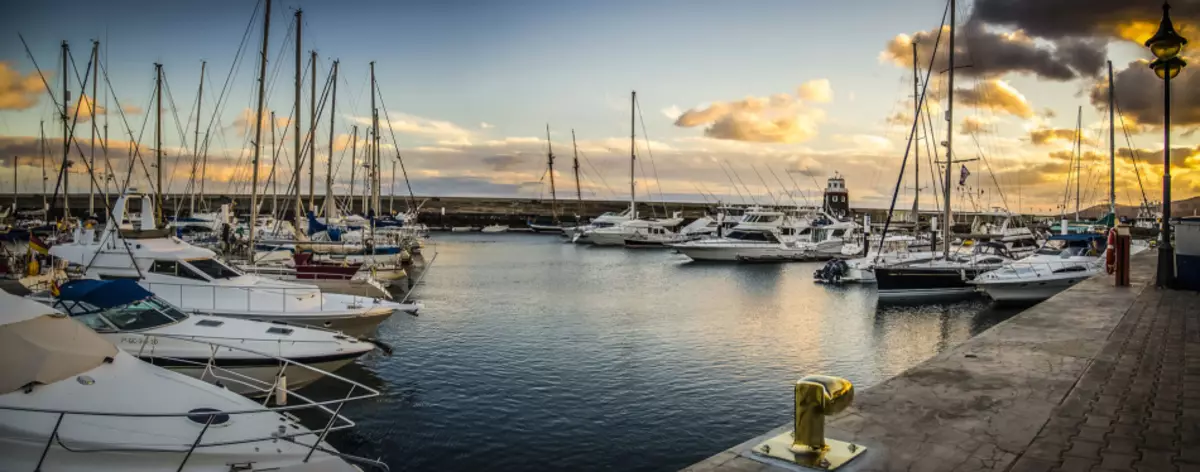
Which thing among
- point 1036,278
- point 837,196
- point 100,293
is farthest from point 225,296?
point 837,196

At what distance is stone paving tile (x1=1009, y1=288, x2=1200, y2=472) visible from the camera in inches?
229

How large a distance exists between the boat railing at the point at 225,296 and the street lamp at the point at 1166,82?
19752 millimetres

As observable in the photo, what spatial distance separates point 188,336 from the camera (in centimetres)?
1307

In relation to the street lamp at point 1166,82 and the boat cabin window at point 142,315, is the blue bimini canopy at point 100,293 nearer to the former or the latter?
the boat cabin window at point 142,315

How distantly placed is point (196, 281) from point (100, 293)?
5058mm

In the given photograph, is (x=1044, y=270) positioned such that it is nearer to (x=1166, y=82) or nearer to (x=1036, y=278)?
(x=1036, y=278)

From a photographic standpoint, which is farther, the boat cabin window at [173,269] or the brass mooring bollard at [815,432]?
the boat cabin window at [173,269]

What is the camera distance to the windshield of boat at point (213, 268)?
17828mm

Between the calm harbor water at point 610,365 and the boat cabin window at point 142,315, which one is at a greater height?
the boat cabin window at point 142,315

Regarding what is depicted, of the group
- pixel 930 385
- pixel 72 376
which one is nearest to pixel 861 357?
pixel 930 385

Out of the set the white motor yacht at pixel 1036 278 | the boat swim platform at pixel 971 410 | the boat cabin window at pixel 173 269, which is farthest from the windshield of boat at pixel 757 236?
the boat cabin window at pixel 173 269

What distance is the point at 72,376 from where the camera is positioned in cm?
810

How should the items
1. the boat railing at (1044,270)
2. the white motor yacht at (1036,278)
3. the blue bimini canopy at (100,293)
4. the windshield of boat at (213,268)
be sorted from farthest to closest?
1. the boat railing at (1044,270)
2. the white motor yacht at (1036,278)
3. the windshield of boat at (213,268)
4. the blue bimini canopy at (100,293)

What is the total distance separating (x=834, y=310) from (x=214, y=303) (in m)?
23.5
